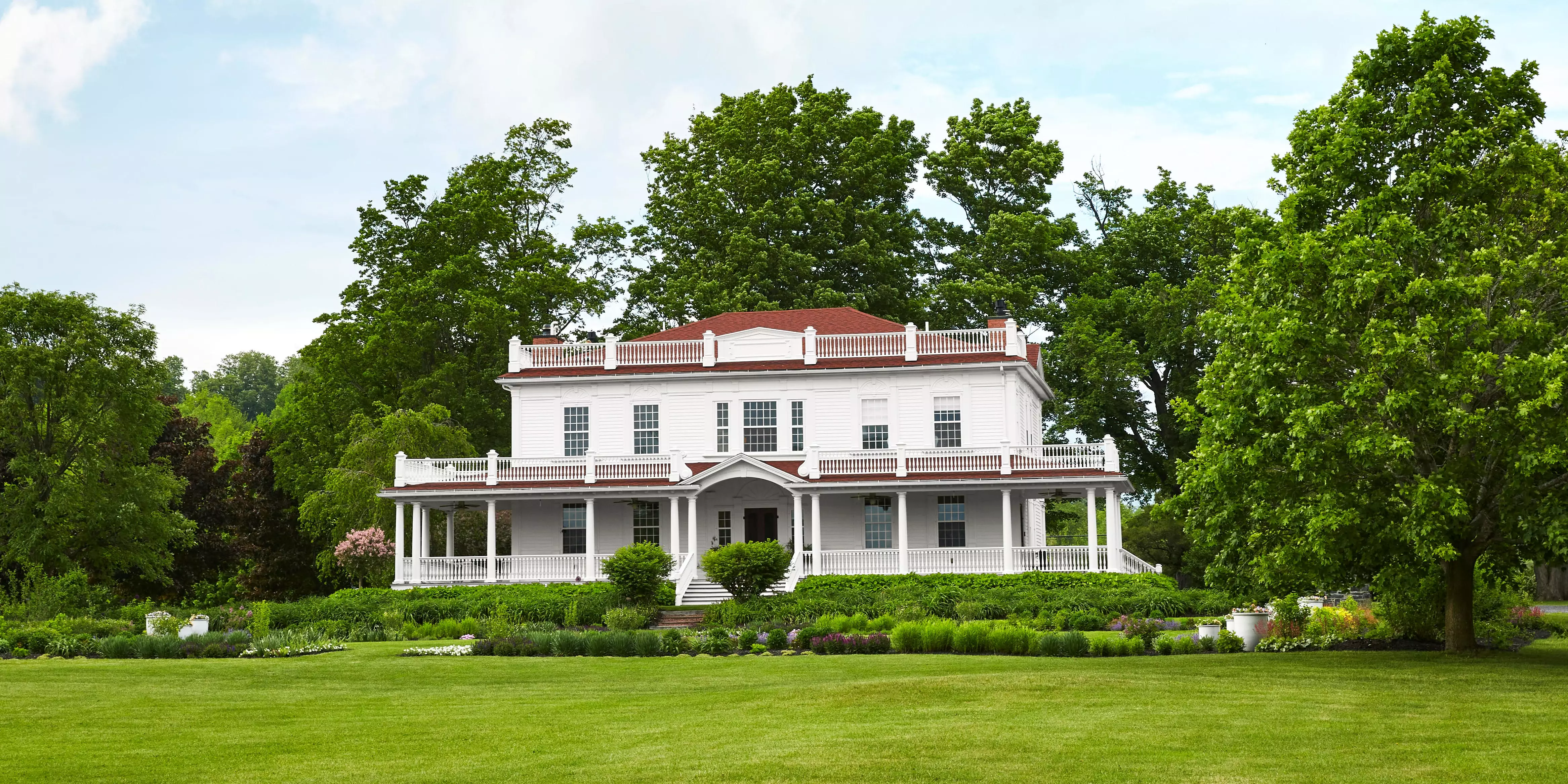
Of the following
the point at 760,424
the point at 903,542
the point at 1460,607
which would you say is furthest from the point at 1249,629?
the point at 760,424

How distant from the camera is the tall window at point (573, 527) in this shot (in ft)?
136

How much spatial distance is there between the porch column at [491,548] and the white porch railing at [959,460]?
27.1ft

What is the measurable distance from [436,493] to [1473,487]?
2683 cm

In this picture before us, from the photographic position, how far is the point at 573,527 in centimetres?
4147

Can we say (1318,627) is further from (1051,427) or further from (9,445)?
(9,445)

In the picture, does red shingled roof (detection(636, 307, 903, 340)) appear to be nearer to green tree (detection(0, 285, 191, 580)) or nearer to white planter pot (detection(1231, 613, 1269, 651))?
green tree (detection(0, 285, 191, 580))

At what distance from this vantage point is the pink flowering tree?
136 ft

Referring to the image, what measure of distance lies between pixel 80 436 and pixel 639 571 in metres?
15.9

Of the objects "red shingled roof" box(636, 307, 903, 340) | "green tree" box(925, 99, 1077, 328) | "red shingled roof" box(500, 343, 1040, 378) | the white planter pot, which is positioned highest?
"green tree" box(925, 99, 1077, 328)

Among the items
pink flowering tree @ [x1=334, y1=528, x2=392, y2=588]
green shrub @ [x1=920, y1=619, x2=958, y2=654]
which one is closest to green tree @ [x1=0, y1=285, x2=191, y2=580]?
pink flowering tree @ [x1=334, y1=528, x2=392, y2=588]

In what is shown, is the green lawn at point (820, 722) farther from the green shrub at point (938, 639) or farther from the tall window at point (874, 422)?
the tall window at point (874, 422)

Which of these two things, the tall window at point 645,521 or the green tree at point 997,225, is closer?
the tall window at point 645,521

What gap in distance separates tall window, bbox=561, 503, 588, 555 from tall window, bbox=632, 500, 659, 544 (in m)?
1.40

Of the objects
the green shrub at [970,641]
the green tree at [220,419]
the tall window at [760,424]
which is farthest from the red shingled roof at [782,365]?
the green tree at [220,419]
